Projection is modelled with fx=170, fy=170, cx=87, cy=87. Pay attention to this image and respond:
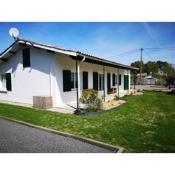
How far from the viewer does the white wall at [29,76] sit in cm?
891

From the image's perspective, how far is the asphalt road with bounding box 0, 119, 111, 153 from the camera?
11.8 ft

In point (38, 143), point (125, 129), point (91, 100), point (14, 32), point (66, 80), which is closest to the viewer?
point (38, 143)

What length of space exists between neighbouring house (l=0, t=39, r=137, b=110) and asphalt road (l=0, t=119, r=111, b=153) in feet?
11.0

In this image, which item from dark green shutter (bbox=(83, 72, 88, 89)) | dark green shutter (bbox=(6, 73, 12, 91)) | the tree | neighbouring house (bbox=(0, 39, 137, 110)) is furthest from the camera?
the tree

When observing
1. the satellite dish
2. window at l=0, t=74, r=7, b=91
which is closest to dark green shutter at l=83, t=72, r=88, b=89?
the satellite dish

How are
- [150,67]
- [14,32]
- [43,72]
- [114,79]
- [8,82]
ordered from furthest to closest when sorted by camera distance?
1. [150,67]
2. [114,79]
3. [8,82]
4. [43,72]
5. [14,32]

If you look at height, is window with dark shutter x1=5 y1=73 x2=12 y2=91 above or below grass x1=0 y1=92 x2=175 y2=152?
above

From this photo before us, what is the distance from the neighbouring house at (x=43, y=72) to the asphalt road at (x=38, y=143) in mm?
3345

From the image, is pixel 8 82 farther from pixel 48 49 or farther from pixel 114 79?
pixel 114 79

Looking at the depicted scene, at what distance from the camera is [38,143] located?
155 inches

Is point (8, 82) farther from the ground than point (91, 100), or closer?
farther from the ground

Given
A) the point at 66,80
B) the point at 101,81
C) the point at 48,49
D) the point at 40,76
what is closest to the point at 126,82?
the point at 101,81

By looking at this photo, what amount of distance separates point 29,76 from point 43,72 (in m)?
1.23

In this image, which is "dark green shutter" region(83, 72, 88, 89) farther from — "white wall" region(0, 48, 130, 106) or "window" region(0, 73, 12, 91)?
"window" region(0, 73, 12, 91)
